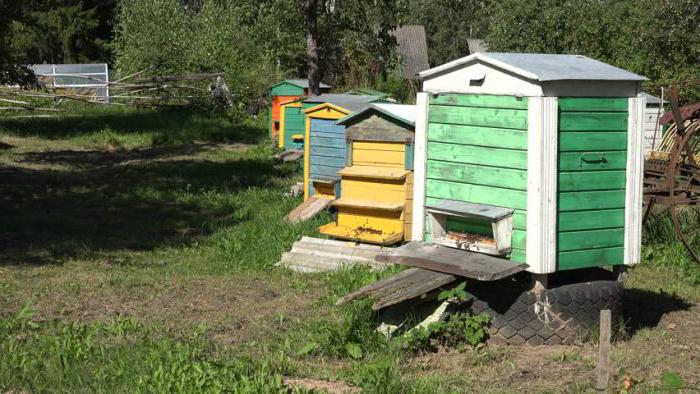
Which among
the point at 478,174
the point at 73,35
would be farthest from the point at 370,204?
the point at 73,35

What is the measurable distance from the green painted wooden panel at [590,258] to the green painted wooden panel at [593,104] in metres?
1.15

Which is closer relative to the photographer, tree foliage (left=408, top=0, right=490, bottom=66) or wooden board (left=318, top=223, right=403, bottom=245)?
wooden board (left=318, top=223, right=403, bottom=245)

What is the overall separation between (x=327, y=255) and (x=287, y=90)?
1231cm

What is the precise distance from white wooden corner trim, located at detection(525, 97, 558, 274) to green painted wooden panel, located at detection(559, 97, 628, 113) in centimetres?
17

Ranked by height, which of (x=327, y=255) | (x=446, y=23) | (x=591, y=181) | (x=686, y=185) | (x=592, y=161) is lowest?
(x=327, y=255)

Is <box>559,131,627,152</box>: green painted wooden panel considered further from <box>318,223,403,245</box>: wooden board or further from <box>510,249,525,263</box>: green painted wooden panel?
<box>318,223,403,245</box>: wooden board

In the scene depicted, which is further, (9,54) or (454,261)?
(9,54)

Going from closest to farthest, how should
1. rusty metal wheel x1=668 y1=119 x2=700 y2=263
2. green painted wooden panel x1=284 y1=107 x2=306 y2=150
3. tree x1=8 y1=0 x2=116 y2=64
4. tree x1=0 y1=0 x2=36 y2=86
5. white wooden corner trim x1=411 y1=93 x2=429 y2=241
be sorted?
white wooden corner trim x1=411 y1=93 x2=429 y2=241 → rusty metal wheel x1=668 y1=119 x2=700 y2=263 → tree x1=0 y1=0 x2=36 y2=86 → green painted wooden panel x1=284 y1=107 x2=306 y2=150 → tree x1=8 y1=0 x2=116 y2=64

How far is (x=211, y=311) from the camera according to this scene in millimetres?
8492

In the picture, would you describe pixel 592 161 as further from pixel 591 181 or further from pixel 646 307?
pixel 646 307

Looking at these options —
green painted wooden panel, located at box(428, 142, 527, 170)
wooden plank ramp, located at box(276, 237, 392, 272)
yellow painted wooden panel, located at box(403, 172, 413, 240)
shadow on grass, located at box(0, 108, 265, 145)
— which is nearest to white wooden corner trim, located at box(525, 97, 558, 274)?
green painted wooden panel, located at box(428, 142, 527, 170)

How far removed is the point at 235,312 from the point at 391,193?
325 cm

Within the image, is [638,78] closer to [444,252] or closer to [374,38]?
[444,252]

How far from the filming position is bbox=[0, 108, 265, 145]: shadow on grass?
24.8m
